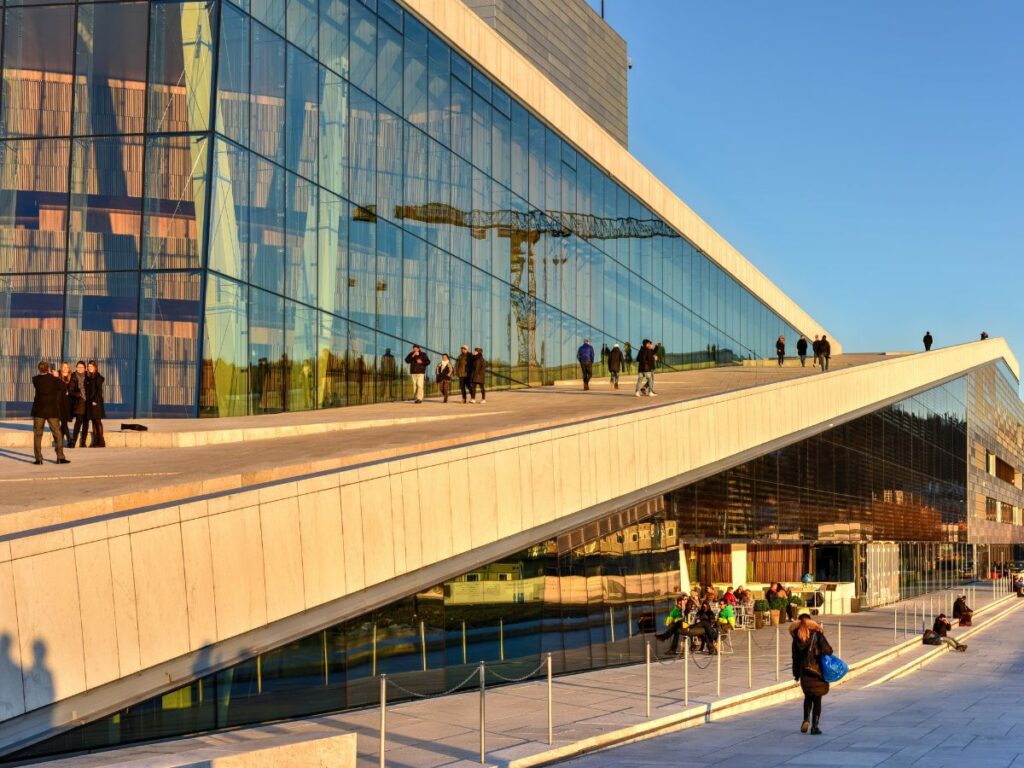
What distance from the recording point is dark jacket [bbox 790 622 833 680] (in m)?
14.7

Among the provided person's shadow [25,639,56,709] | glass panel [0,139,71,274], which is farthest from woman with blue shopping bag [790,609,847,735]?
glass panel [0,139,71,274]

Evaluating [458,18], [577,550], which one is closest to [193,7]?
[458,18]

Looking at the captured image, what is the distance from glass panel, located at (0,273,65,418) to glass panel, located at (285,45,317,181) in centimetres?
514

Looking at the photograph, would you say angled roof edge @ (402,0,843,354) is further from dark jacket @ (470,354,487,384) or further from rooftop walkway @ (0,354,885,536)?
rooftop walkway @ (0,354,885,536)

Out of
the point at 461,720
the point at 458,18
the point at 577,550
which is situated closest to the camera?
the point at 461,720

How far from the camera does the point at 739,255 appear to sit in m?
62.7

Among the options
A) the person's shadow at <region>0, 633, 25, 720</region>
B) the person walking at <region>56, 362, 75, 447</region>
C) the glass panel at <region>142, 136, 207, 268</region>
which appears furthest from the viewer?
the glass panel at <region>142, 136, 207, 268</region>

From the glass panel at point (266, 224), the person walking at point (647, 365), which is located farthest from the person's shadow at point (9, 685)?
the person walking at point (647, 365)

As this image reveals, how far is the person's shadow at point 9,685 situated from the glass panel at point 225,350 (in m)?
13.8

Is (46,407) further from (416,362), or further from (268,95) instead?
(416,362)

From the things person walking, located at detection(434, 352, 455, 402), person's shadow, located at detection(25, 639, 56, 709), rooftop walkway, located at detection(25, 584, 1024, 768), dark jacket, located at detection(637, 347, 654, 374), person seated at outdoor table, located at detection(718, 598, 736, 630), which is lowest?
person seated at outdoor table, located at detection(718, 598, 736, 630)

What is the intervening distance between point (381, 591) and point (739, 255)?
4978 centimetres

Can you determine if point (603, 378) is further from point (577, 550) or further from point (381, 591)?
point (381, 591)

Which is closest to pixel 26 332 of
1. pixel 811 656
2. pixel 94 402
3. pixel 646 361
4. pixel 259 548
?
pixel 94 402
